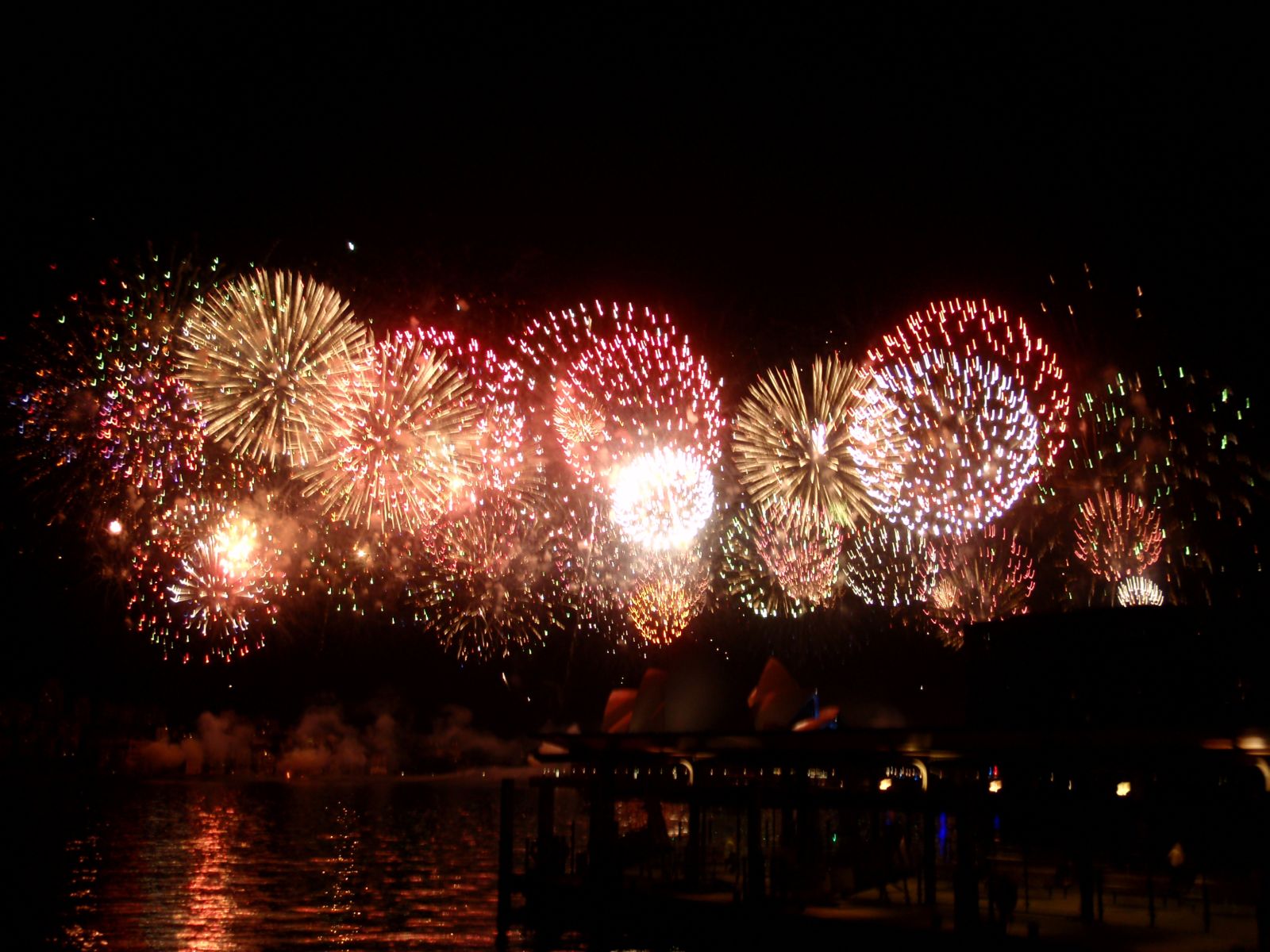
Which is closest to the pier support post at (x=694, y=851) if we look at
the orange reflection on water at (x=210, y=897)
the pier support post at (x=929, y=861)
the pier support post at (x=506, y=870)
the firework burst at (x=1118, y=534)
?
the pier support post at (x=506, y=870)

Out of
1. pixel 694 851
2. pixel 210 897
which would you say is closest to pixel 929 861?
pixel 694 851

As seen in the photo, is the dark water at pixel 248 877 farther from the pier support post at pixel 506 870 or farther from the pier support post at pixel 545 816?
the pier support post at pixel 545 816

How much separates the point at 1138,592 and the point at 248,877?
29768 millimetres

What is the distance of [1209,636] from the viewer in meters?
22.8

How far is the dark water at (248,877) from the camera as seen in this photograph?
26.8 metres

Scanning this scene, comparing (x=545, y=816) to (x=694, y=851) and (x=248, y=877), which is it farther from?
(x=248, y=877)

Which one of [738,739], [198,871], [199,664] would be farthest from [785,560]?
[199,664]

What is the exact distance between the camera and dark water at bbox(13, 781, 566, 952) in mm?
26828

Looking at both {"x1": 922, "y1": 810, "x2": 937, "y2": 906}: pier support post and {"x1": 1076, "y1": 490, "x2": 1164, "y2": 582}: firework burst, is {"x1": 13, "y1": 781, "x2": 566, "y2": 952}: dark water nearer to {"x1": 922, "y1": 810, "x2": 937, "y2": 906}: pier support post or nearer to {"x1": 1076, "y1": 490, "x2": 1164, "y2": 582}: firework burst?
{"x1": 922, "y1": 810, "x2": 937, "y2": 906}: pier support post

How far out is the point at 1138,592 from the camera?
35938 millimetres

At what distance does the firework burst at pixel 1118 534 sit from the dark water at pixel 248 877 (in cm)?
1809

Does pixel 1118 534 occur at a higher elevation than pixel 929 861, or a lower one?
higher

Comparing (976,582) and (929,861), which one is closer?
(929,861)

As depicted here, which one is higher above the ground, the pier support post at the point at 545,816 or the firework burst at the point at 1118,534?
the firework burst at the point at 1118,534
